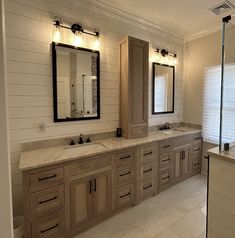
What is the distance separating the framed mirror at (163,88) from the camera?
330cm

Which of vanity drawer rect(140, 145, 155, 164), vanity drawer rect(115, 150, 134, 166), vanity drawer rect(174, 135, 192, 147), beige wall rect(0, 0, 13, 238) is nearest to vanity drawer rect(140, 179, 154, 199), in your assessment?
vanity drawer rect(140, 145, 155, 164)

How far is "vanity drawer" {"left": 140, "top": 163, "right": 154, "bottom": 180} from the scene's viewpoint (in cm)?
248

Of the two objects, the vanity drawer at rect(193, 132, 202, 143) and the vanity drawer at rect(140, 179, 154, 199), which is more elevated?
the vanity drawer at rect(193, 132, 202, 143)

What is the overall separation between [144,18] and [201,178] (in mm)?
3126

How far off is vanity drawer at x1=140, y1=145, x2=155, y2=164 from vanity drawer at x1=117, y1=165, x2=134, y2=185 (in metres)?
0.23

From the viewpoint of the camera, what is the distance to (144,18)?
291 centimetres

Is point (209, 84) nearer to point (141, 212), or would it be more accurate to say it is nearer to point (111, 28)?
point (111, 28)

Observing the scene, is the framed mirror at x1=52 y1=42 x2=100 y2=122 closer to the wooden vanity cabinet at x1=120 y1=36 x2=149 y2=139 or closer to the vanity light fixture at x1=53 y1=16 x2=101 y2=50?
the vanity light fixture at x1=53 y1=16 x2=101 y2=50

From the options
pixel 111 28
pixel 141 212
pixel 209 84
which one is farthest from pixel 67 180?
pixel 209 84

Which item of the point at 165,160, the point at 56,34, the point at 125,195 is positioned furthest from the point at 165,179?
the point at 56,34

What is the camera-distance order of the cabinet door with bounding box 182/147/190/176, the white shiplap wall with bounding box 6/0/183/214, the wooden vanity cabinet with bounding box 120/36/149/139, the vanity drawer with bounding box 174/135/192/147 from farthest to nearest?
1. the cabinet door with bounding box 182/147/190/176
2. the vanity drawer with bounding box 174/135/192/147
3. the wooden vanity cabinet with bounding box 120/36/149/139
4. the white shiplap wall with bounding box 6/0/183/214

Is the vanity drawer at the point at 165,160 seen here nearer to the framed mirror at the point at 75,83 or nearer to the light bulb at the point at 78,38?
the framed mirror at the point at 75,83

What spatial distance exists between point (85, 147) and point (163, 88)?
2.06m

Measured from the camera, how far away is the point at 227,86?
6.32ft
